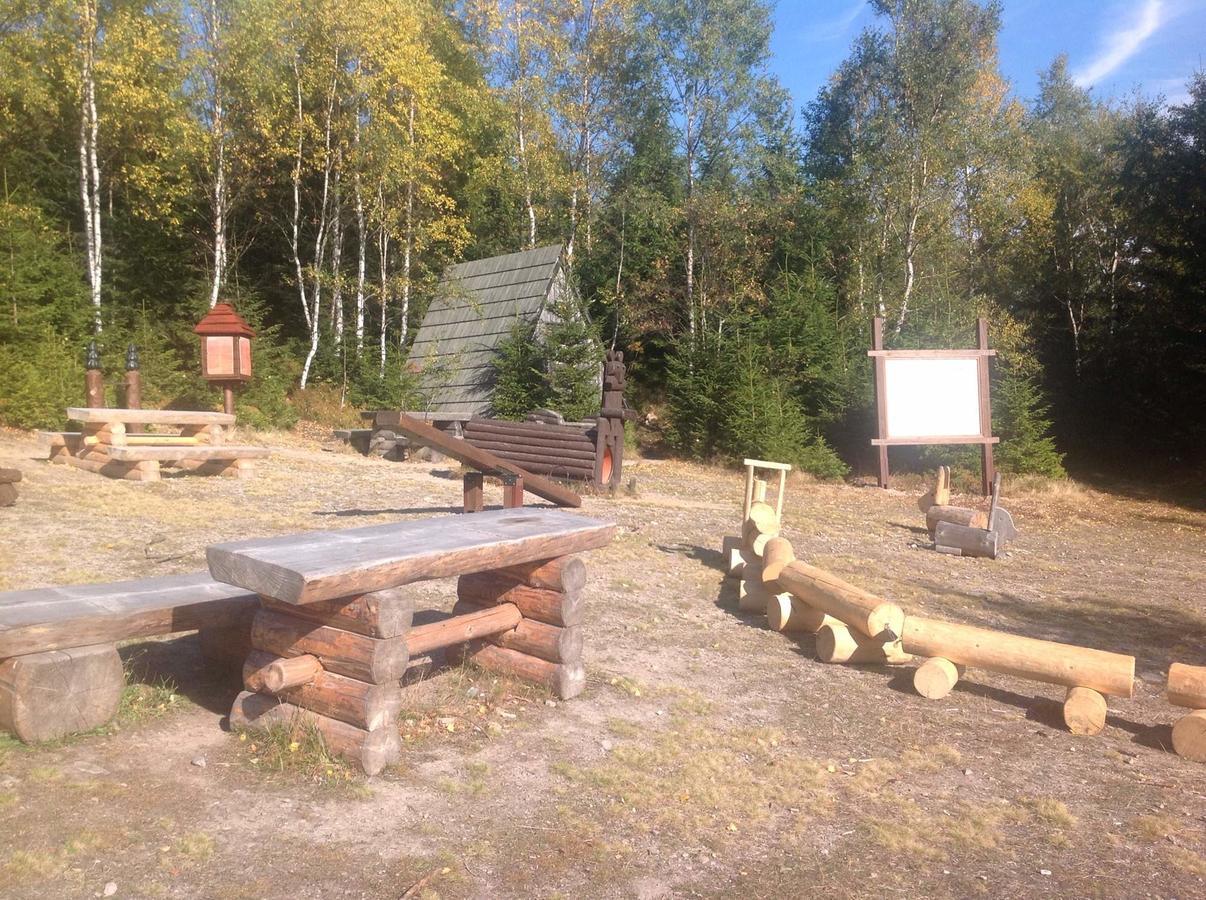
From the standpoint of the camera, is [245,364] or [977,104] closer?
[245,364]

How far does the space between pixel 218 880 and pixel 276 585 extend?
0.97 metres

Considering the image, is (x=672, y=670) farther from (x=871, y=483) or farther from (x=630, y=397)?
(x=630, y=397)

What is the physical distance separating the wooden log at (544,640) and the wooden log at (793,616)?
2095 millimetres

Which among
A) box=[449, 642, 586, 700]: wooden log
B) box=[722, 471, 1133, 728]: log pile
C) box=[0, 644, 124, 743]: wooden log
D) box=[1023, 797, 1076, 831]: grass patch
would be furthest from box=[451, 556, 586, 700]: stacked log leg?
box=[1023, 797, 1076, 831]: grass patch

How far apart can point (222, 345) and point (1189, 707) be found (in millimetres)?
12608

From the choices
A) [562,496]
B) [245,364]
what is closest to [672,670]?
[562,496]

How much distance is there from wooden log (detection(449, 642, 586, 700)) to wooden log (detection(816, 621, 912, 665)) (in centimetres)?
169

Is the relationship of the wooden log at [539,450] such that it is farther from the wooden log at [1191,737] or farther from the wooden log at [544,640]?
the wooden log at [1191,737]

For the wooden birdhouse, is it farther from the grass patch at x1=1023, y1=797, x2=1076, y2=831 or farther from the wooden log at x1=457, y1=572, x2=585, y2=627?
the grass patch at x1=1023, y1=797, x2=1076, y2=831

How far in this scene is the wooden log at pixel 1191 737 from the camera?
465 centimetres

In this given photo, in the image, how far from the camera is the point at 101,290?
2030cm

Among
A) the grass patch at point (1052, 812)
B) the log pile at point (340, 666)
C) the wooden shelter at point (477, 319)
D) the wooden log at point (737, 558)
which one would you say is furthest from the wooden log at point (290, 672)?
the wooden shelter at point (477, 319)

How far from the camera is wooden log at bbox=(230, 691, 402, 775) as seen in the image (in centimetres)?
375

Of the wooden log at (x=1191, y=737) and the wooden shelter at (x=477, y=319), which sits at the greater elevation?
the wooden shelter at (x=477, y=319)
